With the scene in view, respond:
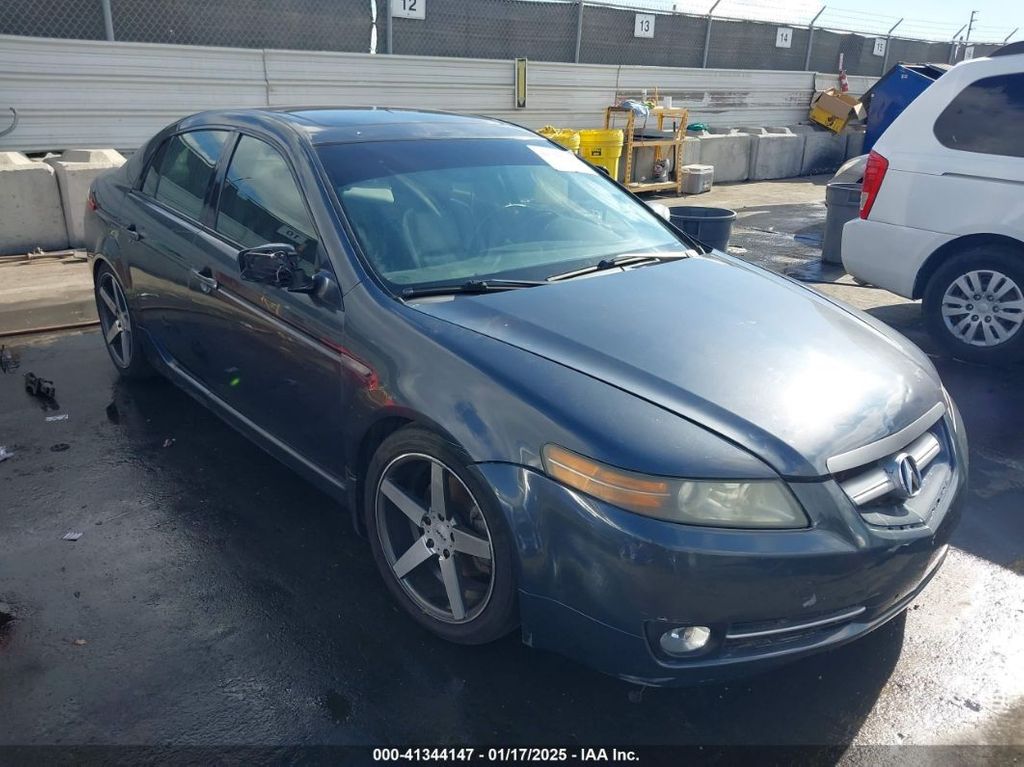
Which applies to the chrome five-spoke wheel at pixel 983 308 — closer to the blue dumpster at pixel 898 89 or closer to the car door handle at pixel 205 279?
the car door handle at pixel 205 279

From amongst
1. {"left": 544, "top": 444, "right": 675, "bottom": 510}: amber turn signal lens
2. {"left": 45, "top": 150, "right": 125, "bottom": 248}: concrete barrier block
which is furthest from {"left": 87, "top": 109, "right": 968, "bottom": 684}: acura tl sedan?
{"left": 45, "top": 150, "right": 125, "bottom": 248}: concrete barrier block

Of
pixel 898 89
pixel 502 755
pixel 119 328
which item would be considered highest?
pixel 898 89

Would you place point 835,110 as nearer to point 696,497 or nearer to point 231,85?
point 231,85

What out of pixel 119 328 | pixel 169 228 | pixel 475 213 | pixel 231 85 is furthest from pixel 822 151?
pixel 169 228

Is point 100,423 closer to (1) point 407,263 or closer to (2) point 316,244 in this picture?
(2) point 316,244

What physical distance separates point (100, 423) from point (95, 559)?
146 centimetres

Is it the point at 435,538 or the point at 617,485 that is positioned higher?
the point at 617,485

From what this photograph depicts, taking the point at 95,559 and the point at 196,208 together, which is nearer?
the point at 95,559

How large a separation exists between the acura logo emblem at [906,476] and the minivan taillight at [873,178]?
4067 millimetres

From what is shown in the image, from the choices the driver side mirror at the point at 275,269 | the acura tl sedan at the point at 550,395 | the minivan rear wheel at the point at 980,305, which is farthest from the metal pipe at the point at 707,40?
the driver side mirror at the point at 275,269

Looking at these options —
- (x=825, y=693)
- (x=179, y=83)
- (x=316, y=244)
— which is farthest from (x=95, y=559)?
(x=179, y=83)

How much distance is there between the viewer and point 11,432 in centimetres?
439

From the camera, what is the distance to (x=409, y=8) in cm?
1298

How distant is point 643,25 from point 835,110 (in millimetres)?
5113
